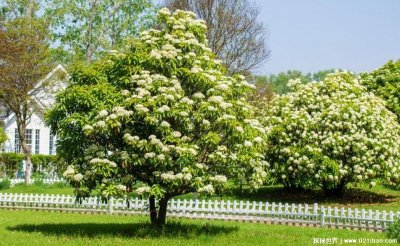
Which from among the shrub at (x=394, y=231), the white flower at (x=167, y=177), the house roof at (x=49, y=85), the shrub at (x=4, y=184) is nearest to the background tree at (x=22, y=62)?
the house roof at (x=49, y=85)

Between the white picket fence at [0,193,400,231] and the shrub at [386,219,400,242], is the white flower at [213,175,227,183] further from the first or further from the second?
the shrub at [386,219,400,242]

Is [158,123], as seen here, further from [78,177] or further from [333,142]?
[333,142]

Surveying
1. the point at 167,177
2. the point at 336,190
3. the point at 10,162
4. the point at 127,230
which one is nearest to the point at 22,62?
the point at 10,162

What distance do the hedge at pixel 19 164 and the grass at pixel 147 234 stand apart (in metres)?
19.6

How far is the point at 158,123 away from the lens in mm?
13930

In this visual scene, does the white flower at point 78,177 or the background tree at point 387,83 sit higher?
the background tree at point 387,83

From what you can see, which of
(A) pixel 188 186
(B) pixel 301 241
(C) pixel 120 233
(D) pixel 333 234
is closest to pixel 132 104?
(A) pixel 188 186

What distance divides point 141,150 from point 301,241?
4.51 meters

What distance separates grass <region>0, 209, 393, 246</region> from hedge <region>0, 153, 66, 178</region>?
19588 mm

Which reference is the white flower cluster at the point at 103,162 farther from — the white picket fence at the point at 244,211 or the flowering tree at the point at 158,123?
the white picket fence at the point at 244,211

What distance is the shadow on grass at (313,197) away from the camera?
25.2 m

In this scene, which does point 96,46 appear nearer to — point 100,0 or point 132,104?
point 100,0

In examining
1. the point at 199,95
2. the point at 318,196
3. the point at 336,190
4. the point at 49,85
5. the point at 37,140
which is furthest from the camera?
the point at 37,140

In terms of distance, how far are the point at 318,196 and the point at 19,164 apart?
20.5m
